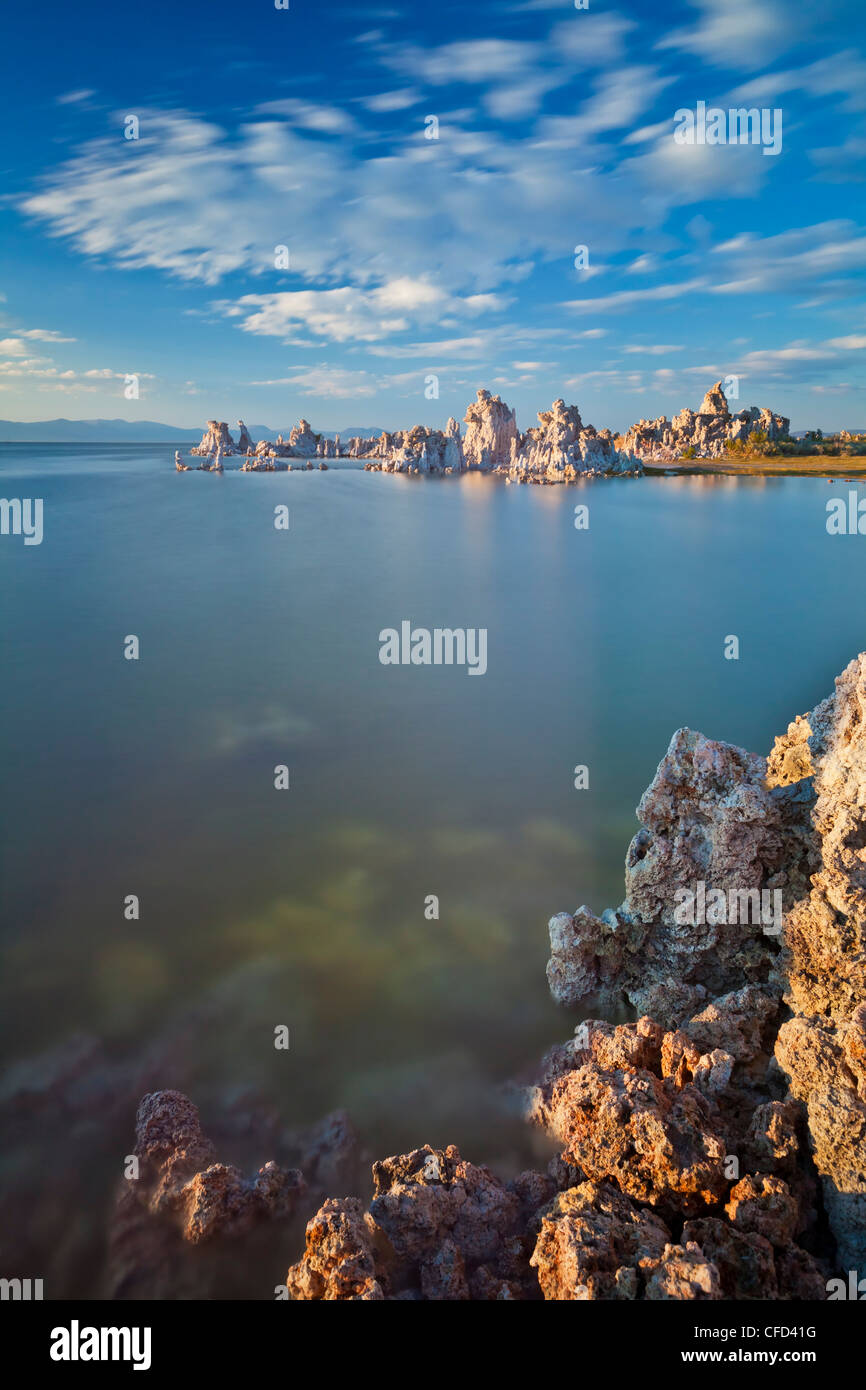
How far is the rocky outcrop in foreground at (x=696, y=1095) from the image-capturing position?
446cm

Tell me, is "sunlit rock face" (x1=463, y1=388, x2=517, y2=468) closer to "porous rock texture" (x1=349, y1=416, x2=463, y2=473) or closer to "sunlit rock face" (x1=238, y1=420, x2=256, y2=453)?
"porous rock texture" (x1=349, y1=416, x2=463, y2=473)

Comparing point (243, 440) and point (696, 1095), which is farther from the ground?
point (243, 440)

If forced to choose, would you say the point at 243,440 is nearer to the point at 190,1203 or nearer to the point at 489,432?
the point at 489,432

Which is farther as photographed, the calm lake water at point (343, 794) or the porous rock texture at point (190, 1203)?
the calm lake water at point (343, 794)

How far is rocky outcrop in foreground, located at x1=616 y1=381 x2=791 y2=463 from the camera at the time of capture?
137m

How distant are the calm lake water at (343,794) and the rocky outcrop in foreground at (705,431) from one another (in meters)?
116

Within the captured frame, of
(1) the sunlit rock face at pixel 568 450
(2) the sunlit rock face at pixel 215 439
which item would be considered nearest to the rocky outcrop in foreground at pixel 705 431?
(1) the sunlit rock face at pixel 568 450

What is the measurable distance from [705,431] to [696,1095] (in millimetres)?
152766

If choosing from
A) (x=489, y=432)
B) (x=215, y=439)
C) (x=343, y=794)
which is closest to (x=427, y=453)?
(x=489, y=432)

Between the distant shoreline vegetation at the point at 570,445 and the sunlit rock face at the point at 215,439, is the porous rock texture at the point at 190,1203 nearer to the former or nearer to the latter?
the distant shoreline vegetation at the point at 570,445

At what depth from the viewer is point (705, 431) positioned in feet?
458

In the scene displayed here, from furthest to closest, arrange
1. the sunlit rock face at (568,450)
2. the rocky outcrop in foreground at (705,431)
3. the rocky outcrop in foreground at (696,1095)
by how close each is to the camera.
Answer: the rocky outcrop in foreground at (705,431) < the sunlit rock face at (568,450) < the rocky outcrop in foreground at (696,1095)
